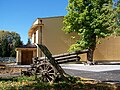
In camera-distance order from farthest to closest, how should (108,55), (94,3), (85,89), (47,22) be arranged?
(108,55) → (47,22) → (94,3) → (85,89)

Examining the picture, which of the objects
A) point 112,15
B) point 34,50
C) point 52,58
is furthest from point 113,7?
point 34,50

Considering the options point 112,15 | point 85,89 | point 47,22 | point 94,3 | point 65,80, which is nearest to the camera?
point 85,89

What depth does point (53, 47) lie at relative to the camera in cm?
3706

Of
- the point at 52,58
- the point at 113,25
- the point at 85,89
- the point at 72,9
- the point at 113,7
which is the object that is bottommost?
the point at 85,89

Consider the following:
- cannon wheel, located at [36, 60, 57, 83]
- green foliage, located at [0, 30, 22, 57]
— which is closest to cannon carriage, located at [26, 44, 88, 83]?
cannon wheel, located at [36, 60, 57, 83]

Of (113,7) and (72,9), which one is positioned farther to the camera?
(72,9)

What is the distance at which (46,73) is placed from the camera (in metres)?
12.6

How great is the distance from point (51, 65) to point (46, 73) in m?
0.60

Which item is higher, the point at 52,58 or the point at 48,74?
the point at 52,58

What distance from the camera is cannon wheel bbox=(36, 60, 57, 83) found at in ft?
40.1

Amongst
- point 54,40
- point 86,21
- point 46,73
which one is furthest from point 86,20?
point 46,73

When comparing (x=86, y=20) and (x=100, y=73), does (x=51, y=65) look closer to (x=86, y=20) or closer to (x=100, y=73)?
(x=100, y=73)

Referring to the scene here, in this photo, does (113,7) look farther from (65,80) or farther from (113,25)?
(65,80)

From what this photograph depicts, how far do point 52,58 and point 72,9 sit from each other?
77.4 feet
